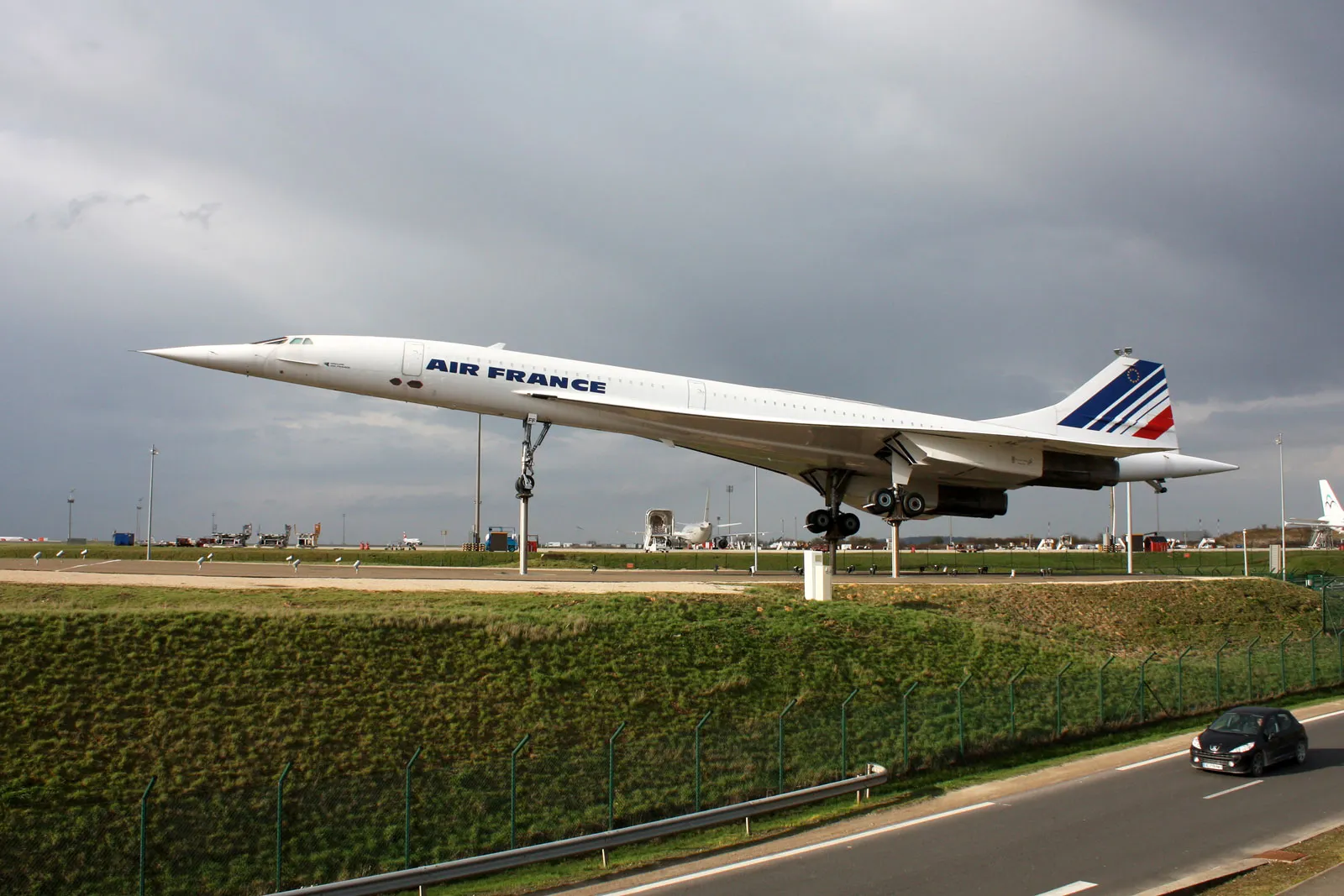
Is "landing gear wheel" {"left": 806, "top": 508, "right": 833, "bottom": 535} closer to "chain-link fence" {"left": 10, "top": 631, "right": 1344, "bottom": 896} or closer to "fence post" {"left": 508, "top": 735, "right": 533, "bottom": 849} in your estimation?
"chain-link fence" {"left": 10, "top": 631, "right": 1344, "bottom": 896}

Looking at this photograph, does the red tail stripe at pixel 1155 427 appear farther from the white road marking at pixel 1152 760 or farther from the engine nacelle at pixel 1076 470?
the white road marking at pixel 1152 760

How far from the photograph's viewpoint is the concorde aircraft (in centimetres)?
2483

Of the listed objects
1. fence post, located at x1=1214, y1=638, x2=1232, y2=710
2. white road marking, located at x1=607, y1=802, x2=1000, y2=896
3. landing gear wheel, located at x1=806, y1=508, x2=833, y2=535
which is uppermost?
landing gear wheel, located at x1=806, y1=508, x2=833, y2=535

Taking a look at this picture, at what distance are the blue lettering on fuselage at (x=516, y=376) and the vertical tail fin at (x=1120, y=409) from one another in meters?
15.4

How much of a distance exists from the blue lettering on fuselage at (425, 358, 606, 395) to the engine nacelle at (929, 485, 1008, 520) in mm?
12362

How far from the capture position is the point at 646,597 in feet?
69.2

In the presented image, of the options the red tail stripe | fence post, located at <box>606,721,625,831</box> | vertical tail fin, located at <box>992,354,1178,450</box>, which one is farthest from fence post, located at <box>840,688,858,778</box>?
the red tail stripe

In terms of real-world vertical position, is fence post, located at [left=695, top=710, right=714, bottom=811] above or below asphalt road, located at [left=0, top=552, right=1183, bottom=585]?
below

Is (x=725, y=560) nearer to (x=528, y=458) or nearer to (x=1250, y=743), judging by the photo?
(x=528, y=458)

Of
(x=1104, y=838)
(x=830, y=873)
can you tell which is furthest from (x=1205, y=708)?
(x=830, y=873)

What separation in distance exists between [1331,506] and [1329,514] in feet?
2.45

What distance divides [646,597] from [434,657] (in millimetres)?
6109

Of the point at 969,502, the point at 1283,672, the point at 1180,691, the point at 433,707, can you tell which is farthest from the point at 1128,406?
the point at 433,707

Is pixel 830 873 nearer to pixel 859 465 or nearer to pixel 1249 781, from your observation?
pixel 1249 781
